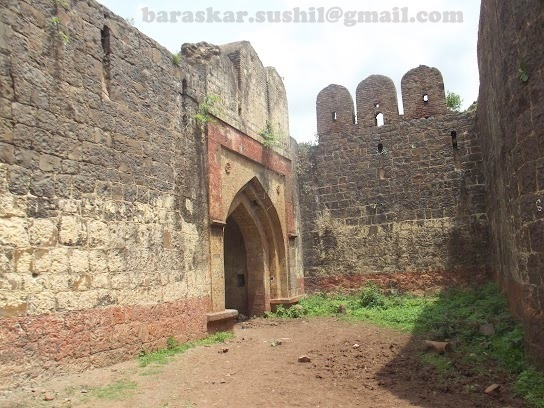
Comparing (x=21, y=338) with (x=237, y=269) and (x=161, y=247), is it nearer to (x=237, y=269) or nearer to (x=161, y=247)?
(x=161, y=247)

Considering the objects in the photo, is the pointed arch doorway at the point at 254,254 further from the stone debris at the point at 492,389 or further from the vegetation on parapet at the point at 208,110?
the stone debris at the point at 492,389

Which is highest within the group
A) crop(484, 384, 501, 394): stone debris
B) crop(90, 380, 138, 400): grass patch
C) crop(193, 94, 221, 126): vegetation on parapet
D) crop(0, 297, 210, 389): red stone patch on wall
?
crop(193, 94, 221, 126): vegetation on parapet

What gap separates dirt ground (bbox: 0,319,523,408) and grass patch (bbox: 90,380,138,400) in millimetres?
37

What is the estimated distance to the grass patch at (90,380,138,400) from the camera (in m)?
4.59

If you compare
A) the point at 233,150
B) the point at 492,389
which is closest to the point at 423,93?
the point at 233,150

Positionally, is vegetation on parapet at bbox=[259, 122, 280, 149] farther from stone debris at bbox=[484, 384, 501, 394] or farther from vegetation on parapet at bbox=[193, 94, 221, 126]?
stone debris at bbox=[484, 384, 501, 394]

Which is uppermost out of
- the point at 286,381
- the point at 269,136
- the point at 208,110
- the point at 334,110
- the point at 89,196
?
the point at 334,110

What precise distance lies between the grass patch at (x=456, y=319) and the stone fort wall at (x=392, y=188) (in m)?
0.76

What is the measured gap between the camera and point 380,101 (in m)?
12.4

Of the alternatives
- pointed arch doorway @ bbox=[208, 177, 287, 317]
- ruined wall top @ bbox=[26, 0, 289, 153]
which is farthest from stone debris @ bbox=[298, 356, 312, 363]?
pointed arch doorway @ bbox=[208, 177, 287, 317]

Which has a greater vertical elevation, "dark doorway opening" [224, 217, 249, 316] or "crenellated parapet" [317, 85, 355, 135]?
"crenellated parapet" [317, 85, 355, 135]

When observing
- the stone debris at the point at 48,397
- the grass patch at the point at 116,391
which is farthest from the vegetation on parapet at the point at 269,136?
the stone debris at the point at 48,397

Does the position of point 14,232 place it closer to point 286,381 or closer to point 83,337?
point 83,337

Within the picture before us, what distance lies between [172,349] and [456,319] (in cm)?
458
